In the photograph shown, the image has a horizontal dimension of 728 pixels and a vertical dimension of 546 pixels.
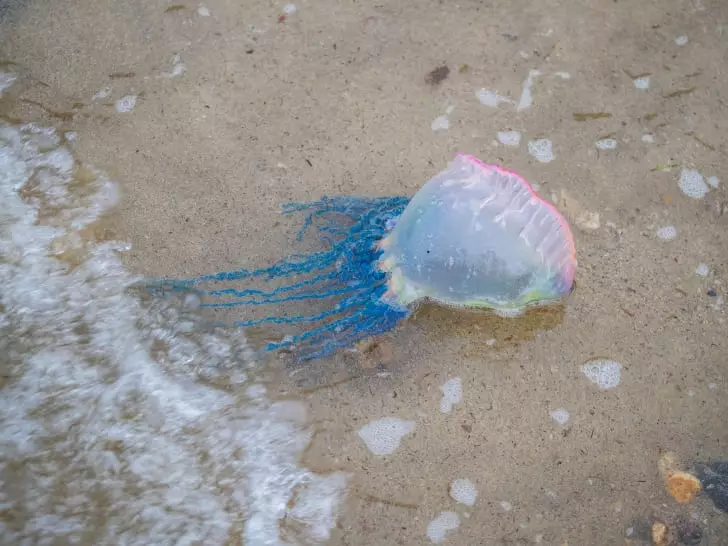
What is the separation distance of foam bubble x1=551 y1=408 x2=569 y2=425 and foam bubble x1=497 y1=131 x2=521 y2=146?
3.19ft

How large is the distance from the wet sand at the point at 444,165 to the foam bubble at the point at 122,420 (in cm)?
11

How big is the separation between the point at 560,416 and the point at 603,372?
199mm

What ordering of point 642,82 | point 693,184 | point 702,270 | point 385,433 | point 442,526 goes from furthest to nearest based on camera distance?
point 642,82, point 693,184, point 702,270, point 385,433, point 442,526

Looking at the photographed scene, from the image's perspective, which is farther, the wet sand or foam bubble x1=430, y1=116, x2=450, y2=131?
foam bubble x1=430, y1=116, x2=450, y2=131

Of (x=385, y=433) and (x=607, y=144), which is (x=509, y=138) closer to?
(x=607, y=144)

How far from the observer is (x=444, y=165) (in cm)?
257

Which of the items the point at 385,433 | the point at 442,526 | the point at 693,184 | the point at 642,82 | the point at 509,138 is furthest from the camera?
the point at 642,82

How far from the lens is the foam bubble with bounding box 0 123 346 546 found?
205cm

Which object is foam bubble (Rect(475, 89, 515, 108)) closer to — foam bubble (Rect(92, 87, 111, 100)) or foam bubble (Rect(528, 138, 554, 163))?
foam bubble (Rect(528, 138, 554, 163))

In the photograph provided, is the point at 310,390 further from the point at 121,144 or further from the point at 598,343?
the point at 121,144

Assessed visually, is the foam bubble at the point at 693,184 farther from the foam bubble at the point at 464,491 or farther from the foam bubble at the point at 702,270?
the foam bubble at the point at 464,491

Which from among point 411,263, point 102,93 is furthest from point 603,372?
point 102,93

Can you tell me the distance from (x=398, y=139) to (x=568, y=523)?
139 cm

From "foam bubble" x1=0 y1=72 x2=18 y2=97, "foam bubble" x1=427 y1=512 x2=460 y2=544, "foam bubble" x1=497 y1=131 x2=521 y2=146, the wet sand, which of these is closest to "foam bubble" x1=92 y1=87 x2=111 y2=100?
the wet sand
